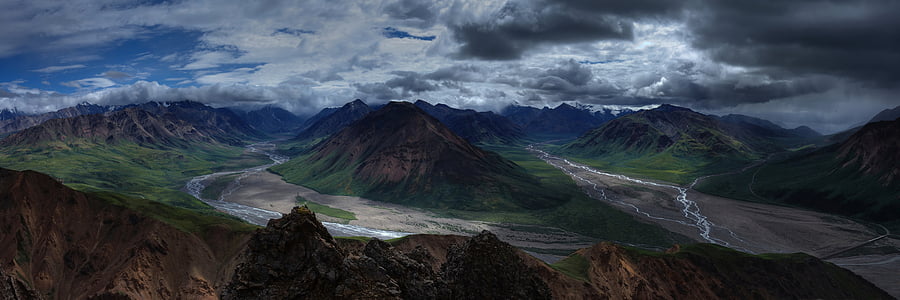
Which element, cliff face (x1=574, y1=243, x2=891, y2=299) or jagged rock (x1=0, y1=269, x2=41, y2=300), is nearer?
jagged rock (x1=0, y1=269, x2=41, y2=300)

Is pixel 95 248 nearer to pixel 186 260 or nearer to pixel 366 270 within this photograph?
pixel 186 260

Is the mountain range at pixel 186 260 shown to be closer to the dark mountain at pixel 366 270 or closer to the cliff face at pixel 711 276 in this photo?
the cliff face at pixel 711 276

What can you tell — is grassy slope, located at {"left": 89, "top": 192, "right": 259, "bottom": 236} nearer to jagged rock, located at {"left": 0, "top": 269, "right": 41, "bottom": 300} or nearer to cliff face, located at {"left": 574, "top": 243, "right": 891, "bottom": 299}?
jagged rock, located at {"left": 0, "top": 269, "right": 41, "bottom": 300}

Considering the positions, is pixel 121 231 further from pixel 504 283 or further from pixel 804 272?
pixel 804 272

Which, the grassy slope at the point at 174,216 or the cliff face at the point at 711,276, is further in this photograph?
the grassy slope at the point at 174,216

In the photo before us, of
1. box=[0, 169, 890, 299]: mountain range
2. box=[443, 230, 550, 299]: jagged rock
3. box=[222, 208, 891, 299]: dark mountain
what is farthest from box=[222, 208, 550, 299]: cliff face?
box=[0, 169, 890, 299]: mountain range

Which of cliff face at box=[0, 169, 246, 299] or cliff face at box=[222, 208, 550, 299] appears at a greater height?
cliff face at box=[222, 208, 550, 299]

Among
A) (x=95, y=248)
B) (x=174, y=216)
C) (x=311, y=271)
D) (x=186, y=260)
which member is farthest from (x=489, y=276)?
(x=174, y=216)

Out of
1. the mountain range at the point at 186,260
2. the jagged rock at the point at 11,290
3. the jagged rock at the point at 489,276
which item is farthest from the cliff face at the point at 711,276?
the jagged rock at the point at 11,290
